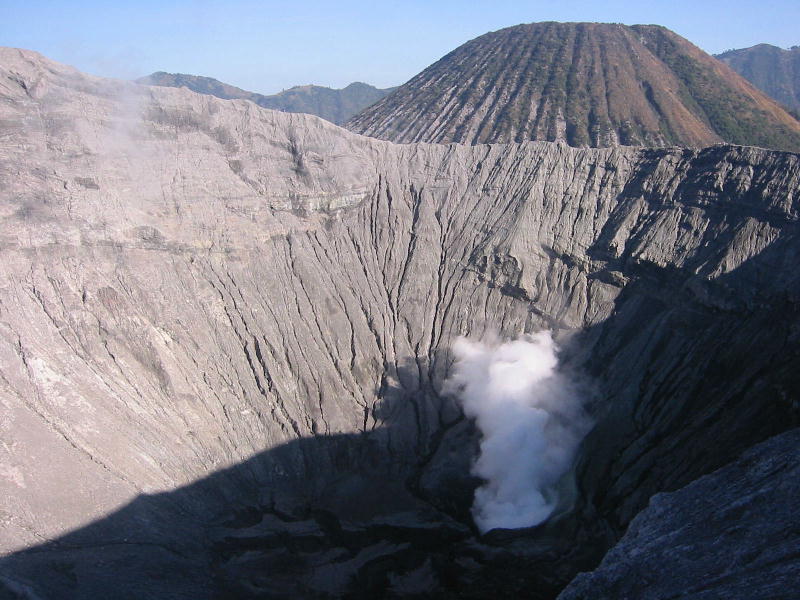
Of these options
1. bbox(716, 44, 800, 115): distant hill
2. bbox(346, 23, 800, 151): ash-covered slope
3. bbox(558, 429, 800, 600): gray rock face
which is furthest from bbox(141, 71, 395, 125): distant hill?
bbox(558, 429, 800, 600): gray rock face

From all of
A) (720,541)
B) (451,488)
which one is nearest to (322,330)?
(451,488)

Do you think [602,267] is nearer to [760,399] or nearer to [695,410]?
[695,410]

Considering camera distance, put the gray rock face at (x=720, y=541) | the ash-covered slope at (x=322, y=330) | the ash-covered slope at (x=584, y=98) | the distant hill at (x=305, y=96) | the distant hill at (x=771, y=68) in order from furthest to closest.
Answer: the distant hill at (x=305, y=96) < the distant hill at (x=771, y=68) < the ash-covered slope at (x=584, y=98) < the ash-covered slope at (x=322, y=330) < the gray rock face at (x=720, y=541)

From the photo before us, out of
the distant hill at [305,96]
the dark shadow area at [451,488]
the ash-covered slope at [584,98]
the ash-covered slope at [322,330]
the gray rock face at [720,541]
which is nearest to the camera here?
the gray rock face at [720,541]

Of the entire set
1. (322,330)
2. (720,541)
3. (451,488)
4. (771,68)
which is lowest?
(720,541)

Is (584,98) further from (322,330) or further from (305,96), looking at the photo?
(305,96)

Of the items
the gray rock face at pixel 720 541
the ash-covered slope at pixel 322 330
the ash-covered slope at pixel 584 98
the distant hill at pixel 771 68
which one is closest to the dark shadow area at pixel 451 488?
the ash-covered slope at pixel 322 330

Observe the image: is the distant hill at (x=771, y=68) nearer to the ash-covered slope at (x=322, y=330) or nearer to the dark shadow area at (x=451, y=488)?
the ash-covered slope at (x=322, y=330)
